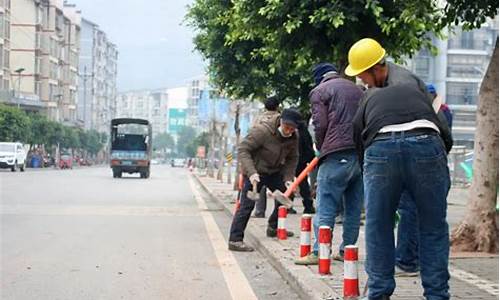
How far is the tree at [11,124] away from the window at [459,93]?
3499cm

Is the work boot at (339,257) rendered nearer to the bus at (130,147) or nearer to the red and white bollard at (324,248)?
the red and white bollard at (324,248)

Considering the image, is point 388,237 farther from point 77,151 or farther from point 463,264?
point 77,151

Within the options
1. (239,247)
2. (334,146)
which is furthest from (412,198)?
(239,247)

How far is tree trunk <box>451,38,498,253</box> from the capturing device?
8523 mm

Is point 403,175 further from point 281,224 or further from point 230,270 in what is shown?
point 281,224

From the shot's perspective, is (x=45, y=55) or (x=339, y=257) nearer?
(x=339, y=257)

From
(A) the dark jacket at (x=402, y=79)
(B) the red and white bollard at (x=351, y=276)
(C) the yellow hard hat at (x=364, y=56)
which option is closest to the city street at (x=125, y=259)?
(B) the red and white bollard at (x=351, y=276)

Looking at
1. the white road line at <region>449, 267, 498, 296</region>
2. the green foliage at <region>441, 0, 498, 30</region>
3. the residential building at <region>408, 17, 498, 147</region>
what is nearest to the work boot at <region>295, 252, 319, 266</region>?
the white road line at <region>449, 267, 498, 296</region>

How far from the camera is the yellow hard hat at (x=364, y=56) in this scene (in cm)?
509

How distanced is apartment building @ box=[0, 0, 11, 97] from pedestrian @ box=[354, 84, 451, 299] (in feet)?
175

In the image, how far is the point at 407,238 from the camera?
646 cm

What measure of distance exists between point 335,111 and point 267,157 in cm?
221

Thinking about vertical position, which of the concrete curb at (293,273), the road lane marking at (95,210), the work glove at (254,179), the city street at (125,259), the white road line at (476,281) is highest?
the work glove at (254,179)

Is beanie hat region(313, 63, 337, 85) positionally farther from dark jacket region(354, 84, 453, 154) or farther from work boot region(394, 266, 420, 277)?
dark jacket region(354, 84, 453, 154)
